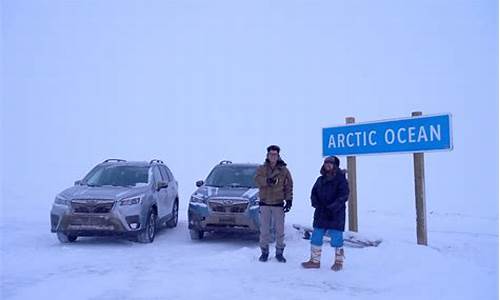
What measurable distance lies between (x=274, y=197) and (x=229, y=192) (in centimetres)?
251

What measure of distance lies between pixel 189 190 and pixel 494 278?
67.6 ft

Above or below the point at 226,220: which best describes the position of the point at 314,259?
below

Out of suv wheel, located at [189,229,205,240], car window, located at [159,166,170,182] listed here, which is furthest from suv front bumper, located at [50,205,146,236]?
car window, located at [159,166,170,182]

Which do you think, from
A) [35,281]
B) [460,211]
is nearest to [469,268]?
[35,281]

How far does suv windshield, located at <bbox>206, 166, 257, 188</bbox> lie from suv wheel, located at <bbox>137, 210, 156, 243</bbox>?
1.54 meters

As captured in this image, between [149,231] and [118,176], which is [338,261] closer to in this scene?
[149,231]

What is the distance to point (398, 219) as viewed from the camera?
15930 mm

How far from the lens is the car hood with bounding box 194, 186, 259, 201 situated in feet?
33.1

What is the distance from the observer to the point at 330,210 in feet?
24.6

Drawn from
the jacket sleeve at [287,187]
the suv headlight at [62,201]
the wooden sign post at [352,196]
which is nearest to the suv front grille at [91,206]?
the suv headlight at [62,201]

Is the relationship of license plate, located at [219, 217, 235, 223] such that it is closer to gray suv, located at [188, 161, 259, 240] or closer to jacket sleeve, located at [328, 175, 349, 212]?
gray suv, located at [188, 161, 259, 240]

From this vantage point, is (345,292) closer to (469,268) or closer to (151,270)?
(469,268)

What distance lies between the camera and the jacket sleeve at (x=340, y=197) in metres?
7.43

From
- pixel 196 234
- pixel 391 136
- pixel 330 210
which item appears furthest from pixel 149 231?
pixel 391 136
